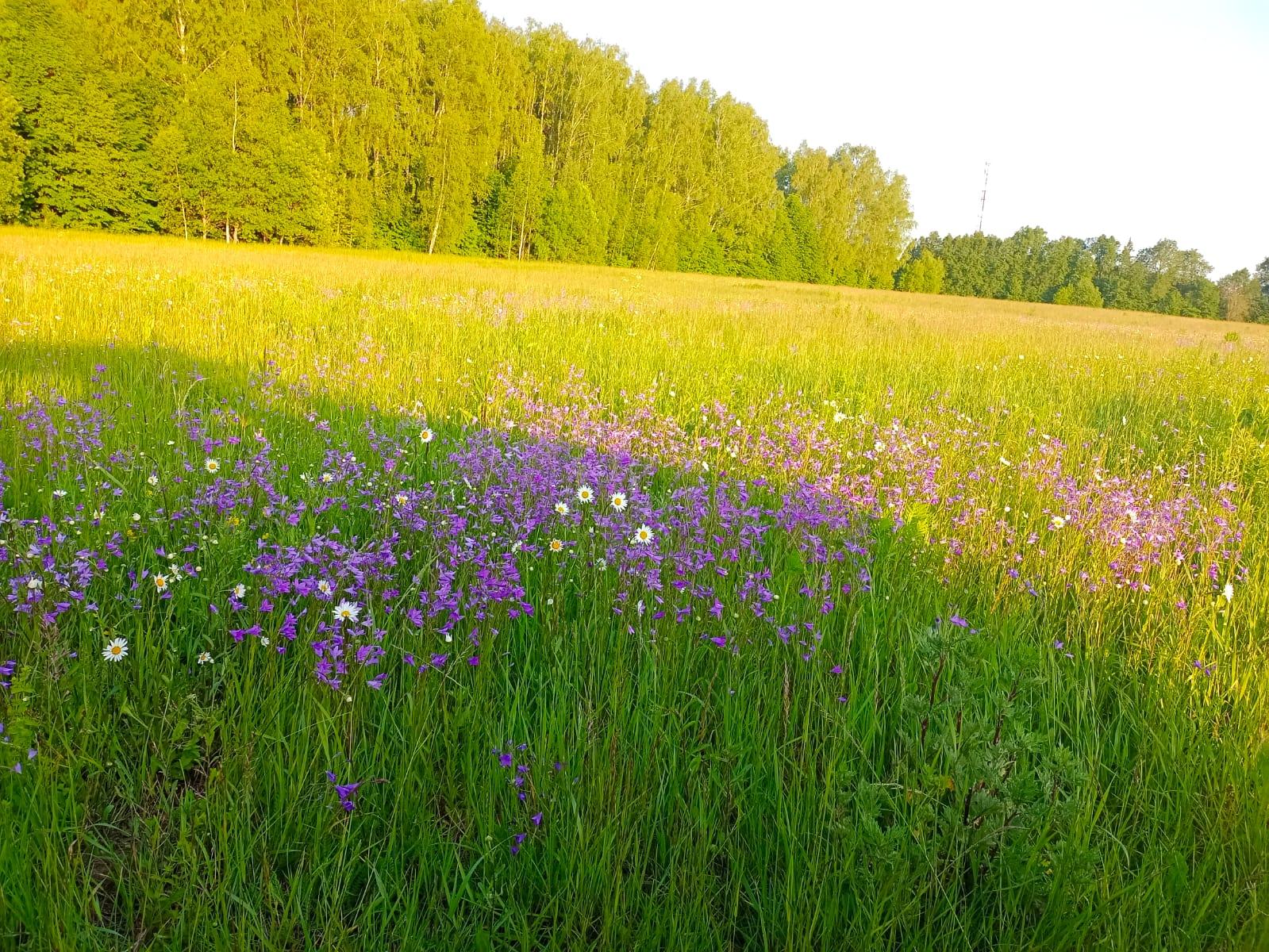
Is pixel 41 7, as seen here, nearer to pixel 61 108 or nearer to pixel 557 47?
pixel 61 108

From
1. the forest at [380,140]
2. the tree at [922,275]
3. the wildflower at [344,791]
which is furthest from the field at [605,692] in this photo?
the tree at [922,275]

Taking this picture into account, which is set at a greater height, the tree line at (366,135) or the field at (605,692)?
the tree line at (366,135)

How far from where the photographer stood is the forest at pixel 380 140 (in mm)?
28594

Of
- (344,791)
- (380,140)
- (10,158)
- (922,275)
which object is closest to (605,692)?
(344,791)

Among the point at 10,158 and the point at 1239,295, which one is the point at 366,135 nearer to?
the point at 10,158

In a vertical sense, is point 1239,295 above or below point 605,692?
above

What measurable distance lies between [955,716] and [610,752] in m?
→ 0.90

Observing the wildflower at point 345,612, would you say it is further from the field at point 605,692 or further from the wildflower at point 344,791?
the wildflower at point 344,791

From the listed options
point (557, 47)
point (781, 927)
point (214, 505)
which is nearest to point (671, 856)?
point (781, 927)

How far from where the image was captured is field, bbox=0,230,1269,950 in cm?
139

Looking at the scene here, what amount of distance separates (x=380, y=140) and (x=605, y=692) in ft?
134

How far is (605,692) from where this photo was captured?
6.39 ft

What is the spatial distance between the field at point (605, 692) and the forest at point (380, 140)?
33982 mm

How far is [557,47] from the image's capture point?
4441cm
